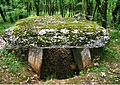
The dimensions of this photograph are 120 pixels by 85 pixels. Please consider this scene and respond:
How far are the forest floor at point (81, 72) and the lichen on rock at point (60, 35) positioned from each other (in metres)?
0.77

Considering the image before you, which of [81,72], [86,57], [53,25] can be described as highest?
[53,25]

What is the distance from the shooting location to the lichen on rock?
9.04 metres

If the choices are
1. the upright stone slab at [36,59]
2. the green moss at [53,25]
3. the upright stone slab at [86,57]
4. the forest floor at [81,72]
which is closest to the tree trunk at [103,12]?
the green moss at [53,25]

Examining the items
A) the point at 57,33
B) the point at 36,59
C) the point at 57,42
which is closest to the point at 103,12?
the point at 57,33

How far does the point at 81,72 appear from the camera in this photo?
8.88 m

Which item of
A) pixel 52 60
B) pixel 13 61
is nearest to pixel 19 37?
pixel 13 61

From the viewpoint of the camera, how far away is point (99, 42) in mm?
9289

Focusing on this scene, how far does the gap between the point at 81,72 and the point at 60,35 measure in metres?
Answer: 1.49

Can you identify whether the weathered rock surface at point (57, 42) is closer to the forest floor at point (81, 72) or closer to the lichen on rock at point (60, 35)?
the lichen on rock at point (60, 35)

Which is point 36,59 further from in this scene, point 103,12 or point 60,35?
point 103,12

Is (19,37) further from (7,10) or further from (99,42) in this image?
(7,10)

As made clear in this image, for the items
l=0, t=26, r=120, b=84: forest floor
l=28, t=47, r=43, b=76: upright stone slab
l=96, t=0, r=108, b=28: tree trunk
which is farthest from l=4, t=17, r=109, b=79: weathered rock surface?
l=96, t=0, r=108, b=28: tree trunk

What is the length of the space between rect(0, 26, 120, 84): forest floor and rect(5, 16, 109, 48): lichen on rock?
774mm

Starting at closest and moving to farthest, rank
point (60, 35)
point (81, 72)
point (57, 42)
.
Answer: point (81, 72) < point (57, 42) < point (60, 35)
